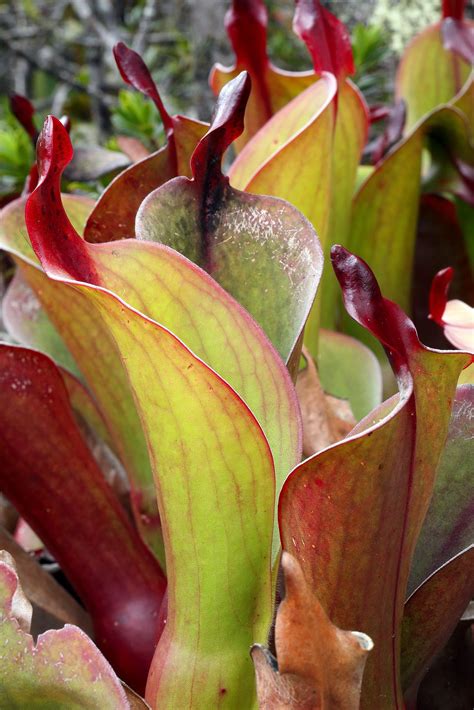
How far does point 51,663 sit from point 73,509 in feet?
0.60

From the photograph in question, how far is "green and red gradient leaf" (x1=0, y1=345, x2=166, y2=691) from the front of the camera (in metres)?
0.50

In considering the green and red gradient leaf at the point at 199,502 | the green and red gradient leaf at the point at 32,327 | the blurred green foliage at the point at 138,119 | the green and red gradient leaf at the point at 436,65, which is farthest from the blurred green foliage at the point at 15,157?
the green and red gradient leaf at the point at 199,502

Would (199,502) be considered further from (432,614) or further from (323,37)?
(323,37)

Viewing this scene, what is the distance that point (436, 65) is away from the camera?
0.88 metres

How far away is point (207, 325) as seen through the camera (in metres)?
0.38

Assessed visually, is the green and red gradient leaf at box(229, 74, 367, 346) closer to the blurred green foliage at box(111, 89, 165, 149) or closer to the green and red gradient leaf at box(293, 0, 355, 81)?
the green and red gradient leaf at box(293, 0, 355, 81)

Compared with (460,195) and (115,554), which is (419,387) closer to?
(115,554)

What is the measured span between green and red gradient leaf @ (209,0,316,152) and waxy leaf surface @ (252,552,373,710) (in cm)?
47

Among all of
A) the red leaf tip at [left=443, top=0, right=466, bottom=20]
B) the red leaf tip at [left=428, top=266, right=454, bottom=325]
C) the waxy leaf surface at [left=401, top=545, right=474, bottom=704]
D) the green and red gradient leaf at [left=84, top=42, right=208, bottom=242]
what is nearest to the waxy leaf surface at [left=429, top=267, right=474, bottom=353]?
the red leaf tip at [left=428, top=266, right=454, bottom=325]

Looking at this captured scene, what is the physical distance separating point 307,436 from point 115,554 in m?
0.15

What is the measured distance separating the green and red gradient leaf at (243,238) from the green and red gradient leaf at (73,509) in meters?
0.15

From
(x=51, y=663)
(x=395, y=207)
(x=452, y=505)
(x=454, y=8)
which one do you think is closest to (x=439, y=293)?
(x=452, y=505)

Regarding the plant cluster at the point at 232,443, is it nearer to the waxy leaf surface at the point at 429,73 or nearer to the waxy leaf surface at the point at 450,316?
the waxy leaf surface at the point at 450,316

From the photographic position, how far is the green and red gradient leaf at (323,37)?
59cm
